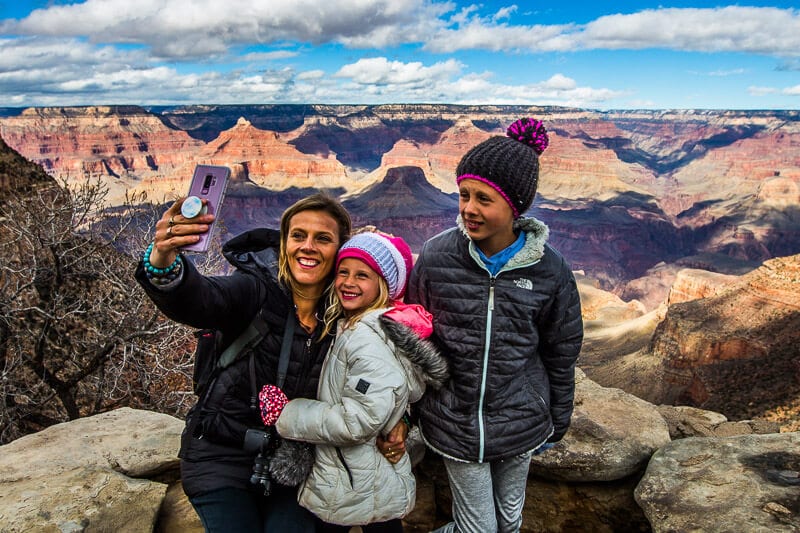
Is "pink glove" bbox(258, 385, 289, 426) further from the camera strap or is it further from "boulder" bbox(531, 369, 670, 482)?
"boulder" bbox(531, 369, 670, 482)

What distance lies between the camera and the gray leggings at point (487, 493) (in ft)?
9.03

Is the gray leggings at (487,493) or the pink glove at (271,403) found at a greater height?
the pink glove at (271,403)

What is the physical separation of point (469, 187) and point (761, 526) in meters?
2.32

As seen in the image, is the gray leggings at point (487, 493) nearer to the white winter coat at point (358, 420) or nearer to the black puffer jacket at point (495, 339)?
the black puffer jacket at point (495, 339)

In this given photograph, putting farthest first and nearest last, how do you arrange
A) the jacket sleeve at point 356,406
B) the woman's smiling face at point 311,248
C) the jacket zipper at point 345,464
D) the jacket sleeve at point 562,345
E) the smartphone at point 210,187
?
the jacket sleeve at point 562,345
the woman's smiling face at point 311,248
the jacket zipper at point 345,464
the jacket sleeve at point 356,406
the smartphone at point 210,187

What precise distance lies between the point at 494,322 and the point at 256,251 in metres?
1.32

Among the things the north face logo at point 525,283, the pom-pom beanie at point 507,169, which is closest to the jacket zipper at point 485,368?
the north face logo at point 525,283

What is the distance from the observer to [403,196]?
98500 mm

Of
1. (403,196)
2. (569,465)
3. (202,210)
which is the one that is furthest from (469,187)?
(403,196)

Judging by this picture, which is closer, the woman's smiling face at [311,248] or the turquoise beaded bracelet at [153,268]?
the turquoise beaded bracelet at [153,268]

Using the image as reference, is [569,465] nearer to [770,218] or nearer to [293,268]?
[293,268]

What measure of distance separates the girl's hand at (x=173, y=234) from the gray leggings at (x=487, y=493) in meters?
1.77

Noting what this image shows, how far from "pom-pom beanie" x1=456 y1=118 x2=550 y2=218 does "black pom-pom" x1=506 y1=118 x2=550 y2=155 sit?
38mm

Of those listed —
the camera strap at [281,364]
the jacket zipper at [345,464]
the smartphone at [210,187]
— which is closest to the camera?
the smartphone at [210,187]
